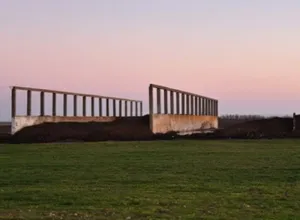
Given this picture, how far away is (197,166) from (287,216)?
29.2 feet

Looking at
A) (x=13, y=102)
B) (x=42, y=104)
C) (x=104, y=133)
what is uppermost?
(x=42, y=104)

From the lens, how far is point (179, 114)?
53.9 m

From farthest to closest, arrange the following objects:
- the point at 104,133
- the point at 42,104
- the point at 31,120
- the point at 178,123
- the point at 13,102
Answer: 1. the point at 178,123
2. the point at 42,104
3. the point at 104,133
4. the point at 31,120
5. the point at 13,102

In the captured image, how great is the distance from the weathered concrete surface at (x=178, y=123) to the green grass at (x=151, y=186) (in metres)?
20.0

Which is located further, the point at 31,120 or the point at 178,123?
the point at 178,123

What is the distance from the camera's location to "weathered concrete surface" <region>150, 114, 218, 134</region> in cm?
4466

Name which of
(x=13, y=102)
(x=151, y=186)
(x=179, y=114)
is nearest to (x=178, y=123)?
(x=179, y=114)

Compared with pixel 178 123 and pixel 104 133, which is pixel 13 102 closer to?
pixel 104 133

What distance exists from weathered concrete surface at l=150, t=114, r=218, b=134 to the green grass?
65.6 feet

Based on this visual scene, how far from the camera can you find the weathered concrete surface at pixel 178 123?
44656 mm

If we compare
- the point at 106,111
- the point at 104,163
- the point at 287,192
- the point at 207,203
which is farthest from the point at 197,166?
the point at 106,111

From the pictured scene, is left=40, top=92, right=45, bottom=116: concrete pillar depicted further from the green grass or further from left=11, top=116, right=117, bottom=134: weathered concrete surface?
the green grass

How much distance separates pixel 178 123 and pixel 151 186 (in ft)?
125

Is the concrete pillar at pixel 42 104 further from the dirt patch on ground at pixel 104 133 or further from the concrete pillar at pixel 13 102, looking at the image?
the concrete pillar at pixel 13 102
